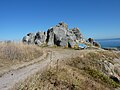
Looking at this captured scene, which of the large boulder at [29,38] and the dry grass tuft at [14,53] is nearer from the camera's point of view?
the dry grass tuft at [14,53]

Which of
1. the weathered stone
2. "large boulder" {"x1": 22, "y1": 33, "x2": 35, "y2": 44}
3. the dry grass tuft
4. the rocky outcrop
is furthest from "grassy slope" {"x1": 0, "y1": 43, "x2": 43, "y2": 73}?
"large boulder" {"x1": 22, "y1": 33, "x2": 35, "y2": 44}

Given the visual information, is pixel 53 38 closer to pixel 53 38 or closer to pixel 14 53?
pixel 53 38

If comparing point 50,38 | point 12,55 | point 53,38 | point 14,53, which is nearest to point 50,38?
point 50,38

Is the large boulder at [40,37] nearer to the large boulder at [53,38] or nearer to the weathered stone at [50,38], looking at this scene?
the large boulder at [53,38]

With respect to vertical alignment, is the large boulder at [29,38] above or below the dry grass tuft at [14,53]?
above

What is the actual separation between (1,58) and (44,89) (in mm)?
9843

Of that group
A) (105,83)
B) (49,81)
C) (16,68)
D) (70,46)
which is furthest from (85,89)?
(70,46)

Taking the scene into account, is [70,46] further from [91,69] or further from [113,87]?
[113,87]

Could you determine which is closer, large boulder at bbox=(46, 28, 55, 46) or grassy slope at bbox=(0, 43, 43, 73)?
grassy slope at bbox=(0, 43, 43, 73)

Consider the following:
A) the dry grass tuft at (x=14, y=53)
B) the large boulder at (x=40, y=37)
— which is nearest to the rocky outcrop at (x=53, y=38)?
the large boulder at (x=40, y=37)

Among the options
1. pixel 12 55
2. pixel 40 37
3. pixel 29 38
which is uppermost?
pixel 40 37

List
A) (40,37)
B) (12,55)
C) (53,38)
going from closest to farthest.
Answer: (12,55), (53,38), (40,37)

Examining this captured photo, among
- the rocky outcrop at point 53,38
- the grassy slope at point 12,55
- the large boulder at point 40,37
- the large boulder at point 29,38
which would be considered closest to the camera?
the grassy slope at point 12,55

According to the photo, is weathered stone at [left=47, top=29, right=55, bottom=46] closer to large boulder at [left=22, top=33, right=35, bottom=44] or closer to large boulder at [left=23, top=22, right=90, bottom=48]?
large boulder at [left=23, top=22, right=90, bottom=48]
